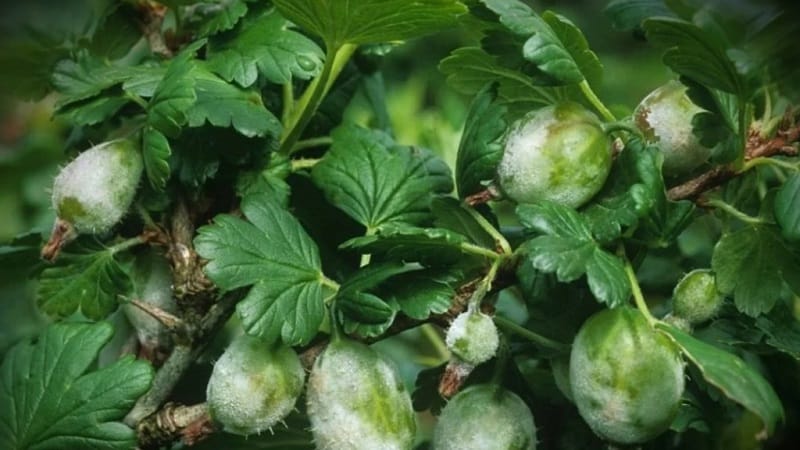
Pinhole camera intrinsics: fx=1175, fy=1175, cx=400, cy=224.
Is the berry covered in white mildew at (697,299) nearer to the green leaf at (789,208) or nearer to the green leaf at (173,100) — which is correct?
the green leaf at (789,208)

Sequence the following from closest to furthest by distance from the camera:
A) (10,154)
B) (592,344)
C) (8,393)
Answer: (592,344) → (8,393) → (10,154)

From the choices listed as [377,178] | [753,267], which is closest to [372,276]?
[377,178]

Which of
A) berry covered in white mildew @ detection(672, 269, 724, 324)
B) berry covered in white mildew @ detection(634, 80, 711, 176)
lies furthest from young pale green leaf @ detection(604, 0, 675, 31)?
berry covered in white mildew @ detection(672, 269, 724, 324)

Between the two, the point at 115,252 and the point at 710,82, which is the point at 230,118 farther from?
the point at 710,82

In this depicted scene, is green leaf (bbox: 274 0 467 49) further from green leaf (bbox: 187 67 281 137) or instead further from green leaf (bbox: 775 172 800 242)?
green leaf (bbox: 775 172 800 242)

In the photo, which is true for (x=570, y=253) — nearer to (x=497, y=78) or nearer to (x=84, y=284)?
(x=497, y=78)

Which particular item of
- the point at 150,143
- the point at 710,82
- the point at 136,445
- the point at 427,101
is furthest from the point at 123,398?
the point at 427,101
